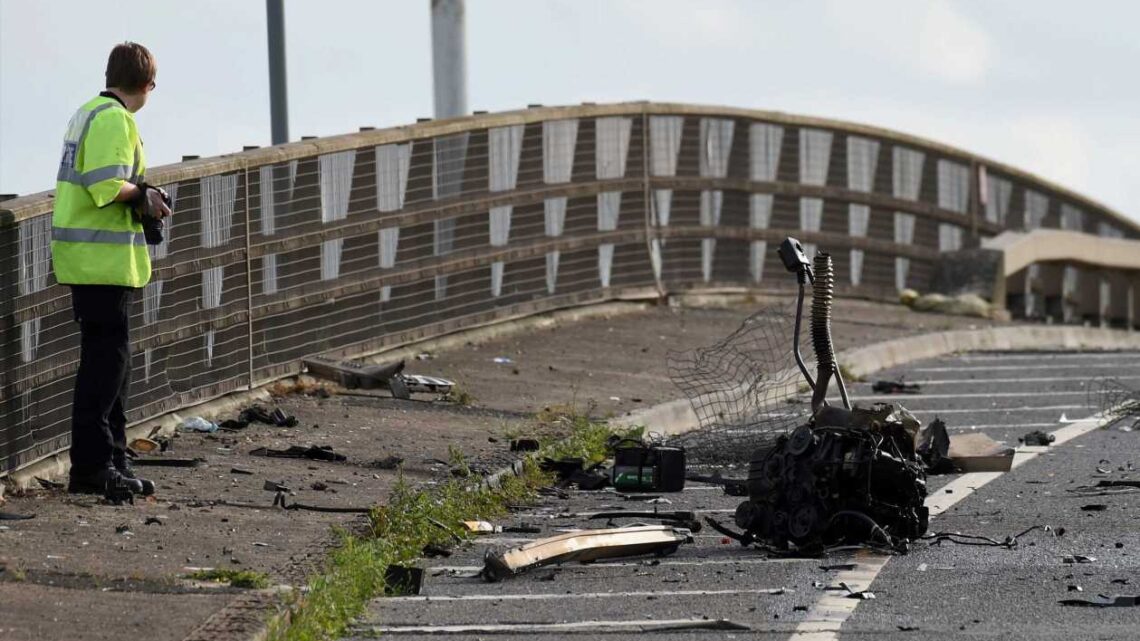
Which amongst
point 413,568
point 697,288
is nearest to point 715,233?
point 697,288

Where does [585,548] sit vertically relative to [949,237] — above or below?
below

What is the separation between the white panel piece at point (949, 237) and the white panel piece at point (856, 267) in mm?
2578

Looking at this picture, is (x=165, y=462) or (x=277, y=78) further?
(x=277, y=78)

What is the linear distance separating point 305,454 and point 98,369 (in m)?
1.65

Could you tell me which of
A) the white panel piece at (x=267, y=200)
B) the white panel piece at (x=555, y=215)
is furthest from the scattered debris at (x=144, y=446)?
the white panel piece at (x=555, y=215)

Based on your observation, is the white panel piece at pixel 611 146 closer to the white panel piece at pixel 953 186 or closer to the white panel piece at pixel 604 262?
the white panel piece at pixel 604 262

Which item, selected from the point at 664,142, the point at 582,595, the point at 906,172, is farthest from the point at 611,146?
the point at 582,595

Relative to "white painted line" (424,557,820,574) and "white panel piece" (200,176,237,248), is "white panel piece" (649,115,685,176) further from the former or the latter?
"white painted line" (424,557,820,574)

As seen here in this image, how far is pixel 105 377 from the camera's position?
9.48 meters

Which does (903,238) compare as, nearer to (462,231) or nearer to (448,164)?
(462,231)

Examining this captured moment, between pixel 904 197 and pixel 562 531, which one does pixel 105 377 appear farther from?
pixel 904 197

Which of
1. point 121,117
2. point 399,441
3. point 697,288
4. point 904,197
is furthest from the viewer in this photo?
point 904,197

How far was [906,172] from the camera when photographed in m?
25.7

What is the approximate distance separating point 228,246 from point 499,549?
4.29 metres
